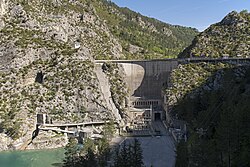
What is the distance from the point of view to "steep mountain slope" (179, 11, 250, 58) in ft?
275

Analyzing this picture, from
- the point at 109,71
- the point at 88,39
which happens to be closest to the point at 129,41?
the point at 88,39

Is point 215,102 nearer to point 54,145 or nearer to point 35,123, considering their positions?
point 54,145

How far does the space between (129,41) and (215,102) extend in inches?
3899

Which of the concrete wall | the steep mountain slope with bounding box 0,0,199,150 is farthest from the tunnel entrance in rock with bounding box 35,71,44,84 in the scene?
the concrete wall

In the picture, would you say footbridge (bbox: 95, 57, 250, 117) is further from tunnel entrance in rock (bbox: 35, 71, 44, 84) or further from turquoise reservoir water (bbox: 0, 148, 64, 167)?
turquoise reservoir water (bbox: 0, 148, 64, 167)

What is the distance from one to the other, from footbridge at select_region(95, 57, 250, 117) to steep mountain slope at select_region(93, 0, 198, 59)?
42.4 m

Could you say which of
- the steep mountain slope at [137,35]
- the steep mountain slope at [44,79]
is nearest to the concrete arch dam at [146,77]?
the steep mountain slope at [44,79]

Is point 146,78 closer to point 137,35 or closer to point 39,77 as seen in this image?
point 39,77

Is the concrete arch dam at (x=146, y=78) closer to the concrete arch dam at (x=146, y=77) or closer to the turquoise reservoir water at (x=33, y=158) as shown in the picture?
the concrete arch dam at (x=146, y=77)

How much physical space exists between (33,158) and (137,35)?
4664 inches

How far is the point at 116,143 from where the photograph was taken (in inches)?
2482

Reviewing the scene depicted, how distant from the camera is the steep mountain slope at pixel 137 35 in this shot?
14562 centimetres

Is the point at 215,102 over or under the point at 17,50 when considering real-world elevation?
under

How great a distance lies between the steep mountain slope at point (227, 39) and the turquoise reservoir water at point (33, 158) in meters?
44.4
